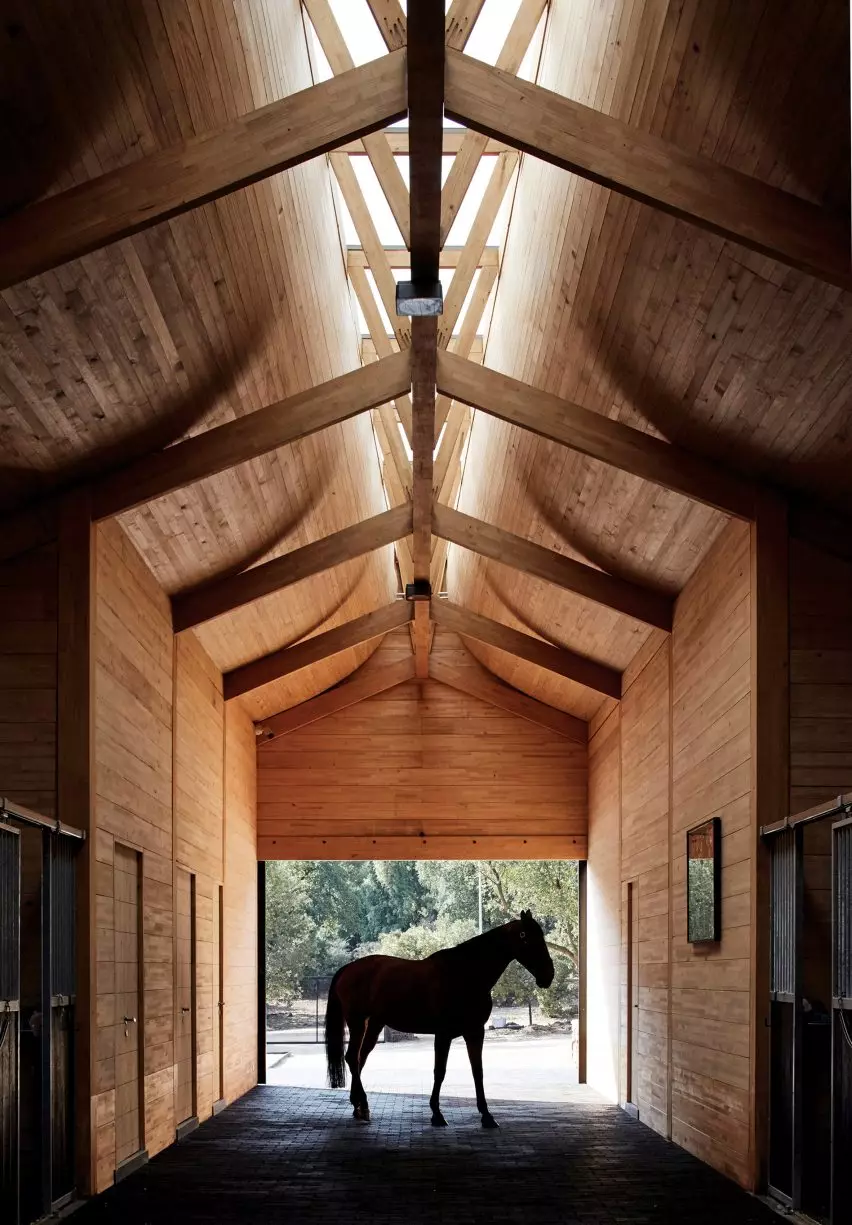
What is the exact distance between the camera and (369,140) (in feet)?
25.3

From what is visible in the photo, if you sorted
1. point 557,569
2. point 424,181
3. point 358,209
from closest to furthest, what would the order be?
point 424,181
point 358,209
point 557,569

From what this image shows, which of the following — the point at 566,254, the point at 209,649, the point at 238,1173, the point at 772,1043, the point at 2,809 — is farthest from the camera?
the point at 209,649

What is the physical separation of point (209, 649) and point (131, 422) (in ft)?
15.9

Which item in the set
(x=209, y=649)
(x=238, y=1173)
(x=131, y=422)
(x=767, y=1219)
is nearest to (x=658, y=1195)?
(x=767, y=1219)

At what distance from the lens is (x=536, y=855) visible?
1531 centimetres

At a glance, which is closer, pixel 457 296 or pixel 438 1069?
pixel 457 296

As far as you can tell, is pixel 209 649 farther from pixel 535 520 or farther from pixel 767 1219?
pixel 767 1219

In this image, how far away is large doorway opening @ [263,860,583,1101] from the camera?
27.2 metres

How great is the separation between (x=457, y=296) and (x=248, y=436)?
1648mm

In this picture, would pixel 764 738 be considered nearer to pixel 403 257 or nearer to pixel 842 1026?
pixel 842 1026

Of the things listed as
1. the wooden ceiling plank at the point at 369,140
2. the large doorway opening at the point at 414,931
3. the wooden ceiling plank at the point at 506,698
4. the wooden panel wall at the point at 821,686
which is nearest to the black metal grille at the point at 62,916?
the wooden ceiling plank at the point at 369,140

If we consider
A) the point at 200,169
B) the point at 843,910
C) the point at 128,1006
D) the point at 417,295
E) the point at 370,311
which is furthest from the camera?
the point at 370,311

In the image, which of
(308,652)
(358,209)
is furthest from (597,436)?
(308,652)

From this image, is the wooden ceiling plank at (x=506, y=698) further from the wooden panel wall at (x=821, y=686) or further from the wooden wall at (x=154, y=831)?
the wooden panel wall at (x=821, y=686)
